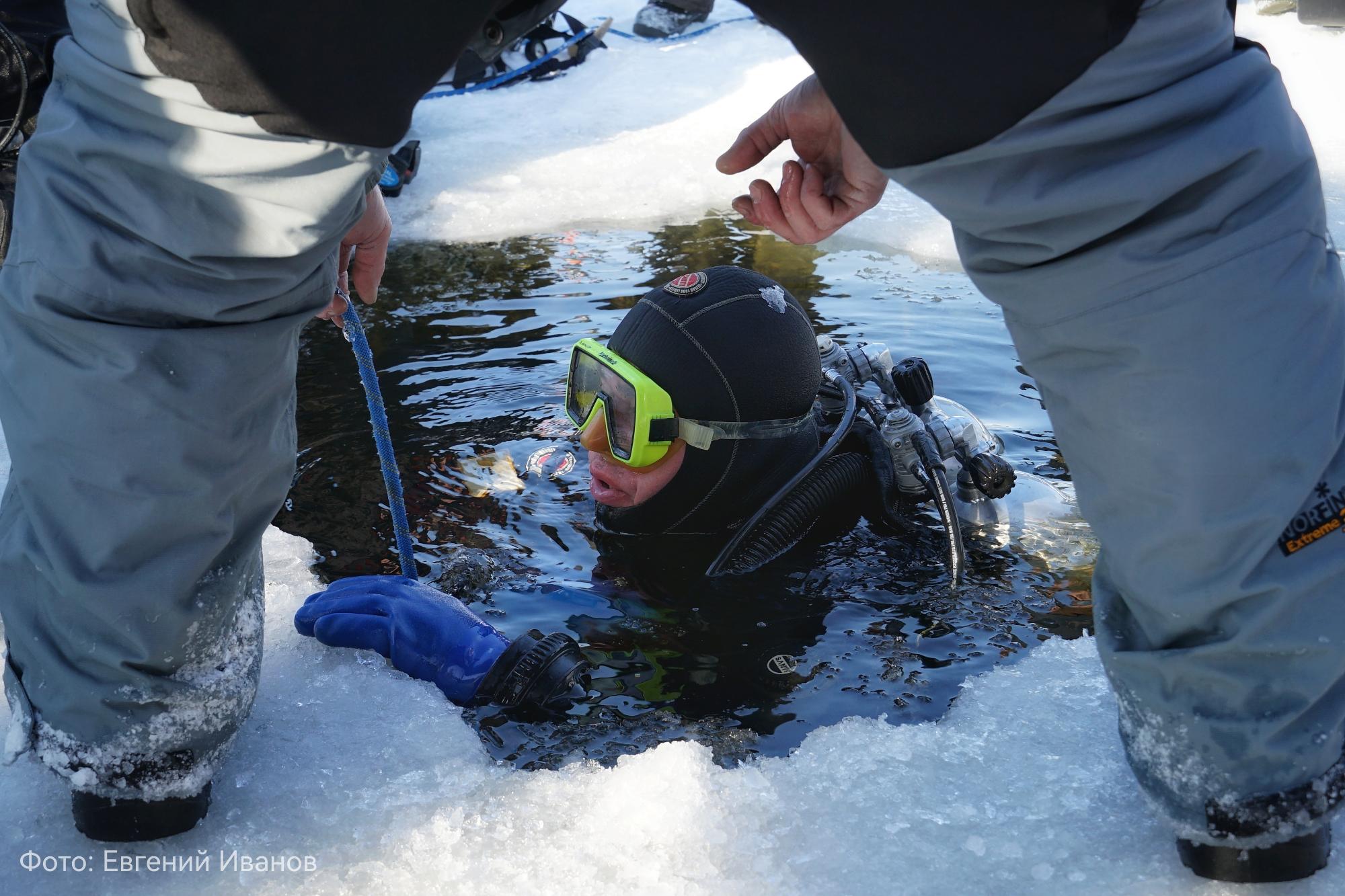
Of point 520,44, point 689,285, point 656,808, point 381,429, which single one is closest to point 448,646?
point 381,429

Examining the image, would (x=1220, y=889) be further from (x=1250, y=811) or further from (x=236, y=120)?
(x=236, y=120)

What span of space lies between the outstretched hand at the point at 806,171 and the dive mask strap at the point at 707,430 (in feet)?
4.90

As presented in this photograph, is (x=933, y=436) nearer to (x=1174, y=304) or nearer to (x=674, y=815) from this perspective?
(x=674, y=815)

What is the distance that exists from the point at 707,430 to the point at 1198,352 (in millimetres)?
2150

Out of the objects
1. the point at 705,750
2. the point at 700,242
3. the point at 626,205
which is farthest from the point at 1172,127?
the point at 626,205

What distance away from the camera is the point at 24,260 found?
1.46m

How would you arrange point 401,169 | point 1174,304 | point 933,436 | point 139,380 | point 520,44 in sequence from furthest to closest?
1. point 520,44
2. point 401,169
3. point 933,436
4. point 139,380
5. point 1174,304

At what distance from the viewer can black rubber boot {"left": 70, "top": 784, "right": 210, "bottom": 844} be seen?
1.62 m

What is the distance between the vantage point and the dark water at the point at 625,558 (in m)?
2.56

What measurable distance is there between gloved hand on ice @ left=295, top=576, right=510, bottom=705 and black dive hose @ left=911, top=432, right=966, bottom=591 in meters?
1.19

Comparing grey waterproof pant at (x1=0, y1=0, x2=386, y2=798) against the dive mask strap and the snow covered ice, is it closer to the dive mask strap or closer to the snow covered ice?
the snow covered ice

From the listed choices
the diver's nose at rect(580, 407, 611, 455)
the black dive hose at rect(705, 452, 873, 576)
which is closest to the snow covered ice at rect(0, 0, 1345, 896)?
the black dive hose at rect(705, 452, 873, 576)

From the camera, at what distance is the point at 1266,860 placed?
1436mm

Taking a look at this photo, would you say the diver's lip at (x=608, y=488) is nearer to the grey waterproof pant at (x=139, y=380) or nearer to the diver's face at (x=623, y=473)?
the diver's face at (x=623, y=473)
